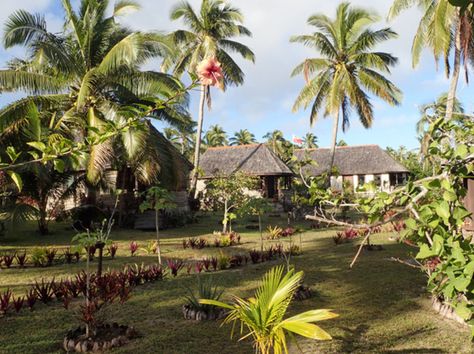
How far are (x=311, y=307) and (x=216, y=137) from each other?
176ft

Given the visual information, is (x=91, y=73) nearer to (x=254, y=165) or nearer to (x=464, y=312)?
(x=464, y=312)

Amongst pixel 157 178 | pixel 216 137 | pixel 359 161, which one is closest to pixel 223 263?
pixel 157 178

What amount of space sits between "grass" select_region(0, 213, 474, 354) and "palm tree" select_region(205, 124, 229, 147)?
4900 cm

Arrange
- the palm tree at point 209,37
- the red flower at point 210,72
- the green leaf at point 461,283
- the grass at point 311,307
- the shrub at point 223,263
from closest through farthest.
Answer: the green leaf at point 461,283, the red flower at point 210,72, the grass at point 311,307, the shrub at point 223,263, the palm tree at point 209,37

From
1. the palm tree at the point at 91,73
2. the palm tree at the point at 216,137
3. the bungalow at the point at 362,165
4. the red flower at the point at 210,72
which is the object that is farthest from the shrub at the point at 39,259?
the palm tree at the point at 216,137

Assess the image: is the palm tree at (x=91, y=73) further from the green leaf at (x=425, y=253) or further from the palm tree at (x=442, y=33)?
the green leaf at (x=425, y=253)

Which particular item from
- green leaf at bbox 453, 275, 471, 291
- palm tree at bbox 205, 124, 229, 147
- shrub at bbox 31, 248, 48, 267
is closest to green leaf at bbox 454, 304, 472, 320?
green leaf at bbox 453, 275, 471, 291

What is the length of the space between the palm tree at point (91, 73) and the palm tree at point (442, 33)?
9.62 meters

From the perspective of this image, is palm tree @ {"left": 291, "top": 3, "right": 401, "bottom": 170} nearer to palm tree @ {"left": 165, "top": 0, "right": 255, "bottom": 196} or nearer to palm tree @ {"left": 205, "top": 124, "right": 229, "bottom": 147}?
palm tree @ {"left": 165, "top": 0, "right": 255, "bottom": 196}

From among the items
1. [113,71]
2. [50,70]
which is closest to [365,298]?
[113,71]

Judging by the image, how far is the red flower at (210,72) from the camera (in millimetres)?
2045

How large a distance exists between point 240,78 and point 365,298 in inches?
729

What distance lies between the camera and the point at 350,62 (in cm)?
2245

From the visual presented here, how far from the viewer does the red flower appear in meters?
2.04
